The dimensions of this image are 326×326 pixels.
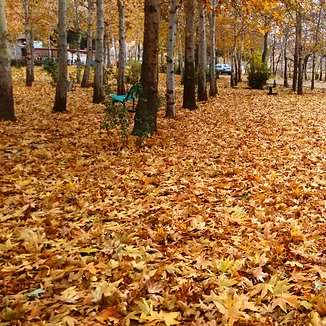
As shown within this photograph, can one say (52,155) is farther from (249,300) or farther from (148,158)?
(249,300)

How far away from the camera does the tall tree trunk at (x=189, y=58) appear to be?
11188 millimetres

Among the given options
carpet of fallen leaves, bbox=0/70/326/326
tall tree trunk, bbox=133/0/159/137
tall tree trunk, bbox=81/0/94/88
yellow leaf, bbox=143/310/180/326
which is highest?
tall tree trunk, bbox=81/0/94/88

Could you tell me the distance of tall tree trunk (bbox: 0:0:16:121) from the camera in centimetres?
779

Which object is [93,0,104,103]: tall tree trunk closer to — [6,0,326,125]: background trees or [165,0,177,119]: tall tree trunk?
[6,0,326,125]: background trees

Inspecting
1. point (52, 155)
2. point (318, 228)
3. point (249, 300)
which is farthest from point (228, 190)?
point (52, 155)

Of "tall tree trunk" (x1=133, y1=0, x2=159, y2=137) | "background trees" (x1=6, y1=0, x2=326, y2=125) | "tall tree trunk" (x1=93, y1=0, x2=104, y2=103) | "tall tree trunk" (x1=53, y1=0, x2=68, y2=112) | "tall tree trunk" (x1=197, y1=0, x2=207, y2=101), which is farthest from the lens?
"tall tree trunk" (x1=197, y1=0, x2=207, y2=101)

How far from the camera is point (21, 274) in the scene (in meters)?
2.86

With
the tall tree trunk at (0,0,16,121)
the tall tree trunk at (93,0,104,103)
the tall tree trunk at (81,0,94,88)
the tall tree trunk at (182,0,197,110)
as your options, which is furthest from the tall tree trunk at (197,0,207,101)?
the tall tree trunk at (0,0,16,121)

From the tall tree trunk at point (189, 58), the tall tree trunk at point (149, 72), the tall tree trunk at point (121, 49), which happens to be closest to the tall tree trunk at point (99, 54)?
the tall tree trunk at point (121, 49)

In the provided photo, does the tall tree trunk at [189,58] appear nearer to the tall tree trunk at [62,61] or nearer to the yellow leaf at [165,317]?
the tall tree trunk at [62,61]

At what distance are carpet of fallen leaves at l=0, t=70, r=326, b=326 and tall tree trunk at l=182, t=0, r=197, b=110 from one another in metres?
4.80

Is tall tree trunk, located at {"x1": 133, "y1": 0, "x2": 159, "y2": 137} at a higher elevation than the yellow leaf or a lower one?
higher

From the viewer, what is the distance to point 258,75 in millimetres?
21625

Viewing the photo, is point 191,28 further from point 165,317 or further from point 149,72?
point 165,317
